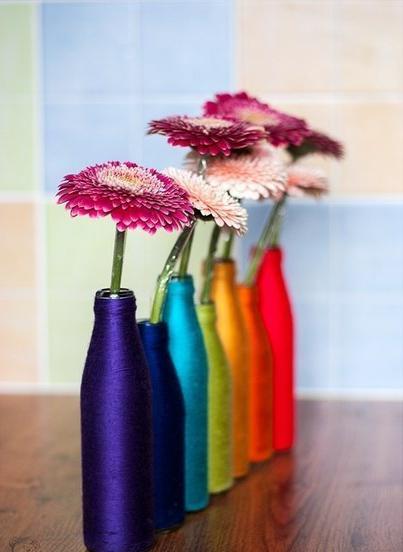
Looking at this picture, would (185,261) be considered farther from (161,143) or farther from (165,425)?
(161,143)

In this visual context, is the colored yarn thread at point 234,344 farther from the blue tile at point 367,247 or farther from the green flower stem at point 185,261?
the blue tile at point 367,247

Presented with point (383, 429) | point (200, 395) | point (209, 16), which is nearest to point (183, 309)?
point (200, 395)

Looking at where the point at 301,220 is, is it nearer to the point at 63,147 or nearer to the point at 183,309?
the point at 63,147

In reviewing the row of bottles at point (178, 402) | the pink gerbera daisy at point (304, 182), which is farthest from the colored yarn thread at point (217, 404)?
the pink gerbera daisy at point (304, 182)

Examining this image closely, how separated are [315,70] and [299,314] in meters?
0.41

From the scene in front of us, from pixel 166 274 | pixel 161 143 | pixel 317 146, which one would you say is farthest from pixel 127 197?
pixel 161 143

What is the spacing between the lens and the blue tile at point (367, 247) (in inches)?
58.4

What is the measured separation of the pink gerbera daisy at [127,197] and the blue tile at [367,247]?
0.76 meters

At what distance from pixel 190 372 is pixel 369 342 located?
67 cm

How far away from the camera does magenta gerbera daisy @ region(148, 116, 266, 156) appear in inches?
33.0

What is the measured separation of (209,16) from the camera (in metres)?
1.48

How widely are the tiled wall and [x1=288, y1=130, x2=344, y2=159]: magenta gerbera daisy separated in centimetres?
32

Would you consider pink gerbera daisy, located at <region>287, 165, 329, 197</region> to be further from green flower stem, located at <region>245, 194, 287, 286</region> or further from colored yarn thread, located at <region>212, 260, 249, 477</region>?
colored yarn thread, located at <region>212, 260, 249, 477</region>

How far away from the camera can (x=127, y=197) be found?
0.71 meters
